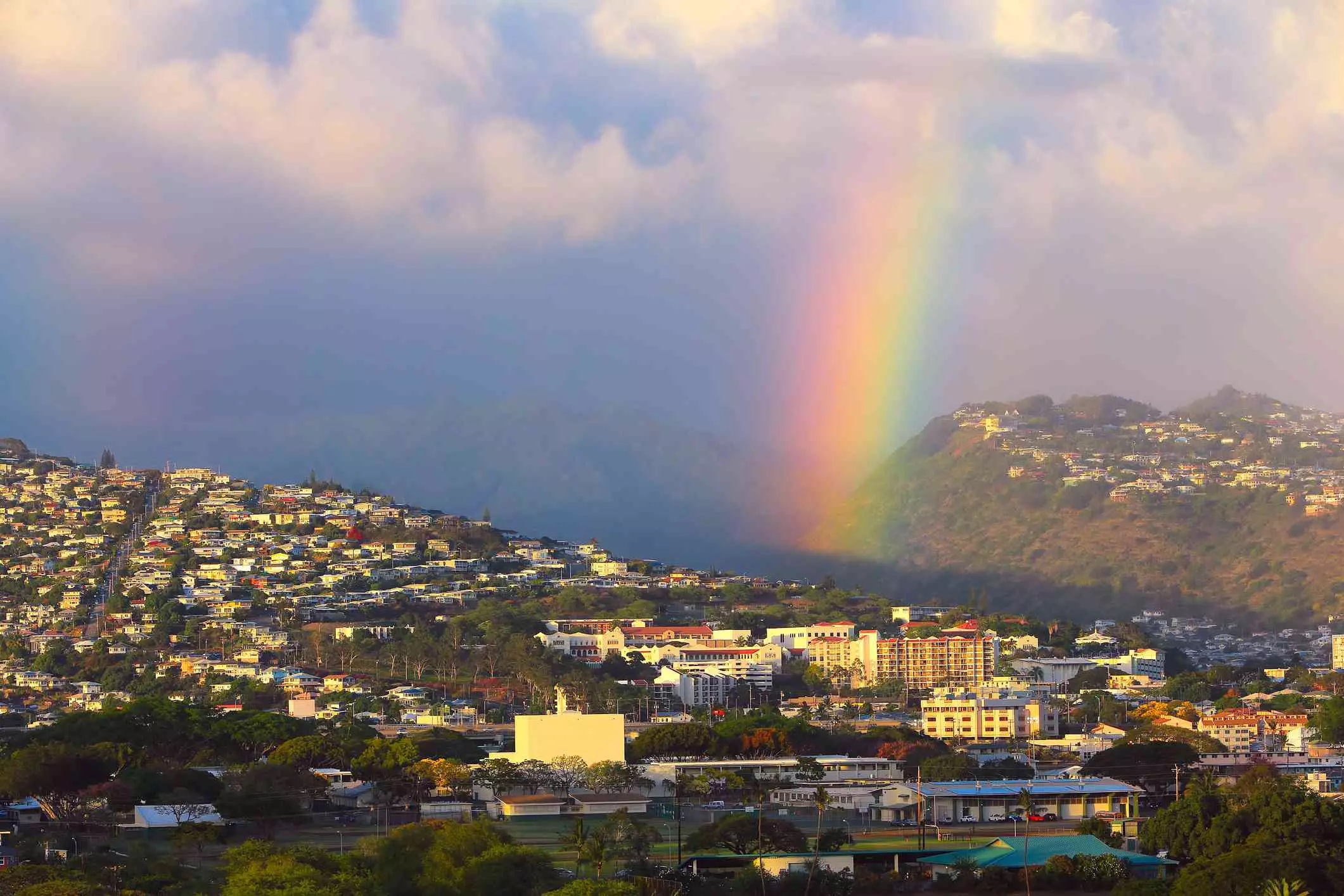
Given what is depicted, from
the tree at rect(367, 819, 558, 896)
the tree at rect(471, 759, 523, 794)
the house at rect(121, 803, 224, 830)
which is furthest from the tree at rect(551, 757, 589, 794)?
the tree at rect(367, 819, 558, 896)

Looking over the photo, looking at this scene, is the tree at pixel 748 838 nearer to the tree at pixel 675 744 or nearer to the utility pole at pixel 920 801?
the utility pole at pixel 920 801

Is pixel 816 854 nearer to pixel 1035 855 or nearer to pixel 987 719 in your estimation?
pixel 1035 855

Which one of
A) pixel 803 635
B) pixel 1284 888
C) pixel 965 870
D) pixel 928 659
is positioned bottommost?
pixel 965 870

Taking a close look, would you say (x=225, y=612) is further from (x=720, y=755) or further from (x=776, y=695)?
(x=720, y=755)

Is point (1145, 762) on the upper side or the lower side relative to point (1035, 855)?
upper

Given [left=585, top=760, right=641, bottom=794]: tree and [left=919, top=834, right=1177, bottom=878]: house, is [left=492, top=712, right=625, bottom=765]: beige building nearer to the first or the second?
[left=585, top=760, right=641, bottom=794]: tree

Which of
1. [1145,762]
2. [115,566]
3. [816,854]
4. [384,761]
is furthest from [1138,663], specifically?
[816,854]

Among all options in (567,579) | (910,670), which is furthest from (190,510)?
(910,670)
